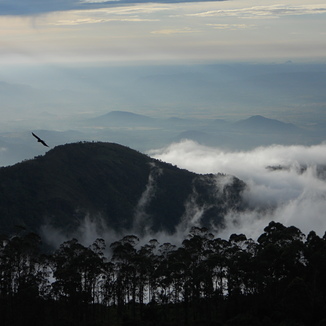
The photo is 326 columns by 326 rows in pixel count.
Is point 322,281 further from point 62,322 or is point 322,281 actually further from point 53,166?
point 53,166

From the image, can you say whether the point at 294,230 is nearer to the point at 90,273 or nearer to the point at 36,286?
the point at 90,273

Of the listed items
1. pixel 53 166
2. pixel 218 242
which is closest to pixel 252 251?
pixel 218 242

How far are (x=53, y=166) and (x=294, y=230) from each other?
113m

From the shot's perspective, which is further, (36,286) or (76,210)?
(76,210)

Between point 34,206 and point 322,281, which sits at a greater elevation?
point 34,206

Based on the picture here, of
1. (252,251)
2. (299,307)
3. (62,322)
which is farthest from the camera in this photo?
(252,251)

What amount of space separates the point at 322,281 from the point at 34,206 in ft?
337

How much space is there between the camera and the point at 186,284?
278 ft

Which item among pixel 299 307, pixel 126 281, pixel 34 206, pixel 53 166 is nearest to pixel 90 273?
pixel 126 281

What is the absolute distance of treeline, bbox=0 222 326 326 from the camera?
78.4 meters

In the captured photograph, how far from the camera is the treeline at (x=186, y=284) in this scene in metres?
78.4

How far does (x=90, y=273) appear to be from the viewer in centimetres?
8819

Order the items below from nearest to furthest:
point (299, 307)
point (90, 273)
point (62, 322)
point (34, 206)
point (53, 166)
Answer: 1. point (299, 307)
2. point (62, 322)
3. point (90, 273)
4. point (34, 206)
5. point (53, 166)

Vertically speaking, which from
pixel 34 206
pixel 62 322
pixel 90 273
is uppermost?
pixel 34 206
